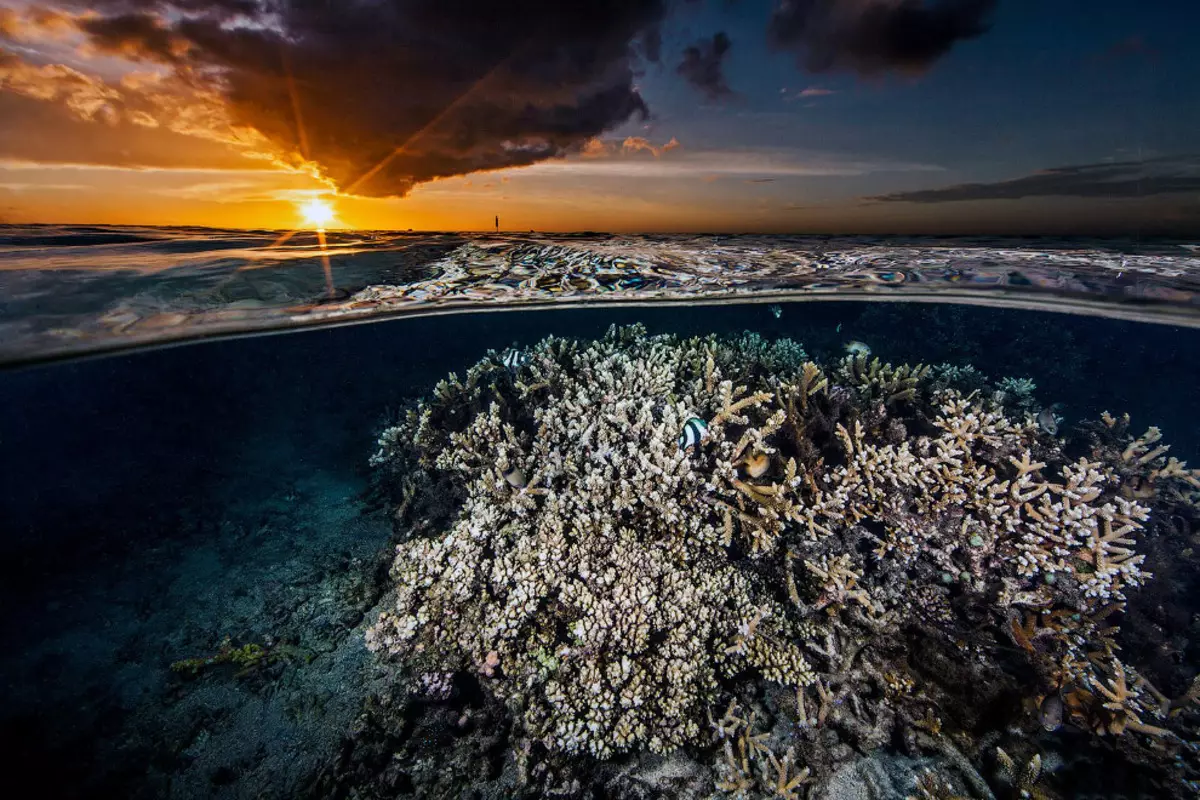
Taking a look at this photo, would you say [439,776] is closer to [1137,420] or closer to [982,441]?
[982,441]

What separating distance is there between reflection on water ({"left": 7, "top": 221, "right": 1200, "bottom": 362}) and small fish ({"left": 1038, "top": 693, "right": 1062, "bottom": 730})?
810 cm

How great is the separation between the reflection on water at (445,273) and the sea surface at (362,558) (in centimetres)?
6

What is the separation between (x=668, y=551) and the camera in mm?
5234

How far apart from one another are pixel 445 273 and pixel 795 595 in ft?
28.3

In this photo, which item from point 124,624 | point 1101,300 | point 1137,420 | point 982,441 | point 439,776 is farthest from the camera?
point 1137,420

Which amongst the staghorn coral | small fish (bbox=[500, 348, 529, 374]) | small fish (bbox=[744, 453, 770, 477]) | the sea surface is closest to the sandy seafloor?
the sea surface

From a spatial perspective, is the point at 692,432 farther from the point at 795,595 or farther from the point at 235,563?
the point at 235,563

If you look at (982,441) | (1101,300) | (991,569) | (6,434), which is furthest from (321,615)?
(6,434)

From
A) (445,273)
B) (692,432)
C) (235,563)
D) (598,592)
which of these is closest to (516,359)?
(445,273)

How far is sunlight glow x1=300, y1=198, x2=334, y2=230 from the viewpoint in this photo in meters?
7.84

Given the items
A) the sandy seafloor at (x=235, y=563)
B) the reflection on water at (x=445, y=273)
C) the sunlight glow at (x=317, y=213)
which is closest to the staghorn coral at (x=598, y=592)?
the sandy seafloor at (x=235, y=563)

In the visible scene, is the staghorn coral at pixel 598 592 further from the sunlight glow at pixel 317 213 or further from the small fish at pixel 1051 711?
the sunlight glow at pixel 317 213

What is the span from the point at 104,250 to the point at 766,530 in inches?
428

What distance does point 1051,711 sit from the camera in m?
4.56
